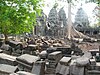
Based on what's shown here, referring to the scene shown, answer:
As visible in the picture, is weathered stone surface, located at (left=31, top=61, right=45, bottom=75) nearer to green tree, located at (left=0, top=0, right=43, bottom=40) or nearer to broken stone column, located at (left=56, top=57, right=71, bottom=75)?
broken stone column, located at (left=56, top=57, right=71, bottom=75)

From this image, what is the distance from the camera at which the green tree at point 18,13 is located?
11.4 m

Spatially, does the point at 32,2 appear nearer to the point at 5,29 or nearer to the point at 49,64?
the point at 5,29

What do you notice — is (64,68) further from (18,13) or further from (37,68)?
(18,13)

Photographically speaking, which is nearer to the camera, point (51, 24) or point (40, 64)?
point (40, 64)

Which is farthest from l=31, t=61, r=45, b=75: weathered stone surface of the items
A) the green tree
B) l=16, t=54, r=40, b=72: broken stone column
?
the green tree

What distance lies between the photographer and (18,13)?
1172 cm

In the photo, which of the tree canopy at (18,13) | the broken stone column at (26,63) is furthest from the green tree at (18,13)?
the broken stone column at (26,63)

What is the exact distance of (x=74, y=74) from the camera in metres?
5.48

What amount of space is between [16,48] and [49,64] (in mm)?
3312

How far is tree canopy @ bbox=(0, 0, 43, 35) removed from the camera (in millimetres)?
11352

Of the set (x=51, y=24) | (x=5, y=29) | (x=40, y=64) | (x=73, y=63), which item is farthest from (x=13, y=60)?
(x=51, y=24)

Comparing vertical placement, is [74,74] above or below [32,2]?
below

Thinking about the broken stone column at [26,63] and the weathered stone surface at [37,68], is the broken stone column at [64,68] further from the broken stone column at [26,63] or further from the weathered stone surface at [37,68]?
the broken stone column at [26,63]

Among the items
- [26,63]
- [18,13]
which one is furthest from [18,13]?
[26,63]
